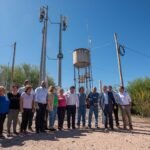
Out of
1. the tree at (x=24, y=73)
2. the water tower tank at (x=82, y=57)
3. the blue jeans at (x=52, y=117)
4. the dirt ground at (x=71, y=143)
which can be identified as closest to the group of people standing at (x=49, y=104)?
the blue jeans at (x=52, y=117)

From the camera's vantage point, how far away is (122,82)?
48.1 ft

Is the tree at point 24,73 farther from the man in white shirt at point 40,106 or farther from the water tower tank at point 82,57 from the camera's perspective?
the man in white shirt at point 40,106

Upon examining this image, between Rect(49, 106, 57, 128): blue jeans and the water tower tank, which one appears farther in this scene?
the water tower tank

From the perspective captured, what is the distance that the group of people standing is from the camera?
7.72m

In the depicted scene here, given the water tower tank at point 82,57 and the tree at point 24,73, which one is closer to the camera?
the water tower tank at point 82,57

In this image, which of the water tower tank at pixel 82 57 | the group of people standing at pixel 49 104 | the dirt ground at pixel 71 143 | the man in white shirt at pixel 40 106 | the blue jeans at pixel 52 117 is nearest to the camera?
the dirt ground at pixel 71 143

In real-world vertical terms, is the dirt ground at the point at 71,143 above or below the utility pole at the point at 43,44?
below

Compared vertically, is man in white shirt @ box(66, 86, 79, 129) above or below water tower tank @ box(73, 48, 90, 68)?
below

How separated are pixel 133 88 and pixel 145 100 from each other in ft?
13.5

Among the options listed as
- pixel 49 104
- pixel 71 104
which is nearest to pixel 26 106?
pixel 49 104

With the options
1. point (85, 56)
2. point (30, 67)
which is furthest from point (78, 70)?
point (30, 67)

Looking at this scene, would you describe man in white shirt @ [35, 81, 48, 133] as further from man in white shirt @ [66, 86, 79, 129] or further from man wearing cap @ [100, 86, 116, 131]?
man wearing cap @ [100, 86, 116, 131]

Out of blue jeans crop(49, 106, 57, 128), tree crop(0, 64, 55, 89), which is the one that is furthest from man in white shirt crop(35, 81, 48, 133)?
tree crop(0, 64, 55, 89)

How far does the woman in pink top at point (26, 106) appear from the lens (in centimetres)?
777
